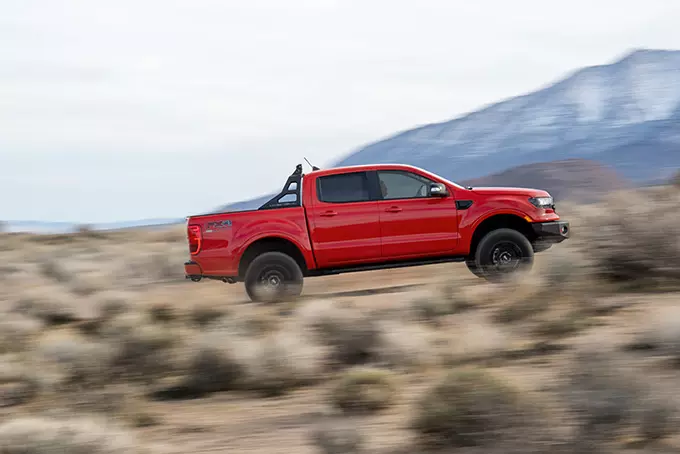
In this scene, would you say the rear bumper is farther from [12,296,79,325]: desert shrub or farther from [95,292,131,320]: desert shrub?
[12,296,79,325]: desert shrub

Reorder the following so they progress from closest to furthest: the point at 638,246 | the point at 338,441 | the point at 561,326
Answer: the point at 338,441 < the point at 561,326 < the point at 638,246

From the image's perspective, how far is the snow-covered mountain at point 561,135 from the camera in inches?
5522

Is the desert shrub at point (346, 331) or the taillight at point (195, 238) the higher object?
the taillight at point (195, 238)

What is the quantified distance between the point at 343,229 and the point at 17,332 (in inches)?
167

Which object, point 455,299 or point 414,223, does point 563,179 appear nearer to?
point 414,223

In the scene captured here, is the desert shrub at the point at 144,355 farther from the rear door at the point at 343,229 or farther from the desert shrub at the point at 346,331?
the rear door at the point at 343,229

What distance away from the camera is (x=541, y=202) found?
13422mm

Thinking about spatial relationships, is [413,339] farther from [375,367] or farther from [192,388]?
[192,388]

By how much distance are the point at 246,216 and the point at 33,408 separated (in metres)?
5.52

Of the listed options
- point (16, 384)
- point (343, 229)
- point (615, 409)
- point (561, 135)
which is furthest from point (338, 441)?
point (561, 135)

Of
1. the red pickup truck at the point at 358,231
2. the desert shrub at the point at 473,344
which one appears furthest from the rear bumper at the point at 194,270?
the desert shrub at the point at 473,344

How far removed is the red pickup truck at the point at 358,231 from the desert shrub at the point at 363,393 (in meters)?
5.37

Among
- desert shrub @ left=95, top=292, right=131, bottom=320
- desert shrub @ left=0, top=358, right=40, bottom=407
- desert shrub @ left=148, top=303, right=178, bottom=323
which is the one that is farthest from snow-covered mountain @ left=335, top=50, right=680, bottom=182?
desert shrub @ left=0, top=358, right=40, bottom=407

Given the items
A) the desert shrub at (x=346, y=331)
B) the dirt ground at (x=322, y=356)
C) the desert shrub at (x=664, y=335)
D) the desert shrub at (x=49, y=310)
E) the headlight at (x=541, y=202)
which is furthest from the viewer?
the headlight at (x=541, y=202)
